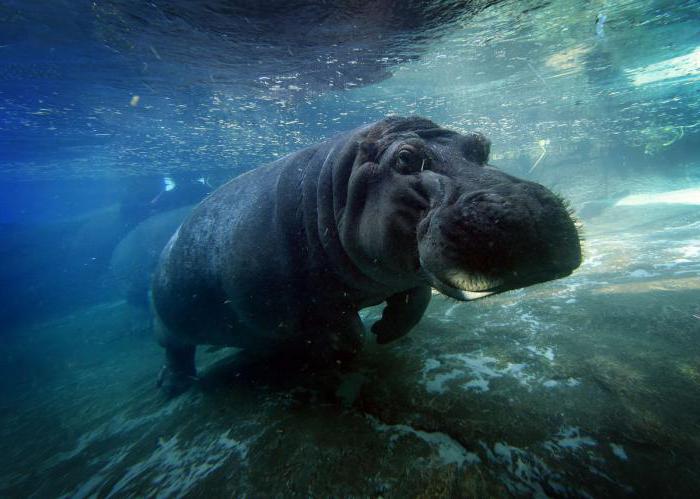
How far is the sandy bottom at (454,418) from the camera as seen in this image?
2.05 m

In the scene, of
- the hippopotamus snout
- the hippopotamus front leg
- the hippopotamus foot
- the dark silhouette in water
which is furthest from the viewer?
the dark silhouette in water

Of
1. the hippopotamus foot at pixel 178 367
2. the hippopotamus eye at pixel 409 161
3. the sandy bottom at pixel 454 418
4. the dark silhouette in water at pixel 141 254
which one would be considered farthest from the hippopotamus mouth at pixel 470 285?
the dark silhouette in water at pixel 141 254

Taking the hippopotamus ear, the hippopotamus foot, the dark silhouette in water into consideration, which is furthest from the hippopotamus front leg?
the dark silhouette in water

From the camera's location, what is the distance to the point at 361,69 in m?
13.9

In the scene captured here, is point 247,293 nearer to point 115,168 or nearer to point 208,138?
point 208,138

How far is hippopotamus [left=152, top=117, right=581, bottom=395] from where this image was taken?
191 cm

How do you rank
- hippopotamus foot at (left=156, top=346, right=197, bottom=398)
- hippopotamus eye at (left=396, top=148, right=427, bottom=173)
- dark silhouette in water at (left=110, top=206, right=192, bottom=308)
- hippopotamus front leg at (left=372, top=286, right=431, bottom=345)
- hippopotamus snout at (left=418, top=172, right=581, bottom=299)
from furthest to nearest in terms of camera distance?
dark silhouette in water at (left=110, top=206, right=192, bottom=308), hippopotamus foot at (left=156, top=346, right=197, bottom=398), hippopotamus front leg at (left=372, top=286, right=431, bottom=345), hippopotamus eye at (left=396, top=148, right=427, bottom=173), hippopotamus snout at (left=418, top=172, right=581, bottom=299)

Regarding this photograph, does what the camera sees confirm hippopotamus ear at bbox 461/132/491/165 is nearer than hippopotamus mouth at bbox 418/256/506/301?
No

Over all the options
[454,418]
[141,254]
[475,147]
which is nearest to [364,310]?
[454,418]

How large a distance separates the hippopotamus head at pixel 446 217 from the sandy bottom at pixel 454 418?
98cm

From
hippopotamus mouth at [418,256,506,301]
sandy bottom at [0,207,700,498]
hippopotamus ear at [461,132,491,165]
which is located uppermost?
hippopotamus ear at [461,132,491,165]

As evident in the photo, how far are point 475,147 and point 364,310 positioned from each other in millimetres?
4731

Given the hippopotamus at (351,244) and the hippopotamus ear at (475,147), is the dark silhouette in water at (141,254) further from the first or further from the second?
the hippopotamus ear at (475,147)

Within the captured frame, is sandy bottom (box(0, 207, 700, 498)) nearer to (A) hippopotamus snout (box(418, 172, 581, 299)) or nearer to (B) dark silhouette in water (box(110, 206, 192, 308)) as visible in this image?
(A) hippopotamus snout (box(418, 172, 581, 299))
